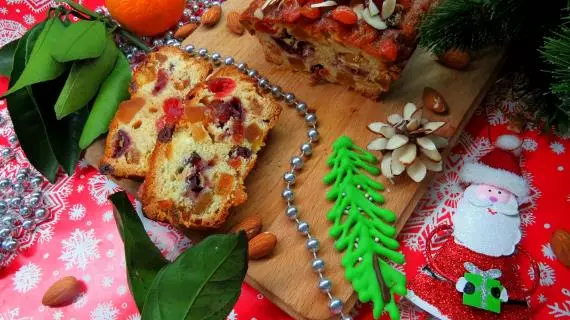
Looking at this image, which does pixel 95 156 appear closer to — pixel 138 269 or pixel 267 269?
pixel 138 269

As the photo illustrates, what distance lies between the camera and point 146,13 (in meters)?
2.39

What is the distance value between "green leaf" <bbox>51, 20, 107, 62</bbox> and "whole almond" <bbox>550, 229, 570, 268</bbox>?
1797 mm

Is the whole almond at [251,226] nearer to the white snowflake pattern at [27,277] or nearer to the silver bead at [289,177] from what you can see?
the silver bead at [289,177]

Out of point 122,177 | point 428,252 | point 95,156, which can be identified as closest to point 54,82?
point 95,156

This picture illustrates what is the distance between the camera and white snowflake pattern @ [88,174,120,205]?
227cm

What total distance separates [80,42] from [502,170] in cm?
165

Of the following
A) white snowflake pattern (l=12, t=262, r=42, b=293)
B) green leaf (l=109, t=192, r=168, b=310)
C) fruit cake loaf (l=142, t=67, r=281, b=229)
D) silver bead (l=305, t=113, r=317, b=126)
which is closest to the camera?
green leaf (l=109, t=192, r=168, b=310)

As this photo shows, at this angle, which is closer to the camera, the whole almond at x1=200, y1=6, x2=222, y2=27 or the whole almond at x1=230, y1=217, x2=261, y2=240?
the whole almond at x1=230, y1=217, x2=261, y2=240

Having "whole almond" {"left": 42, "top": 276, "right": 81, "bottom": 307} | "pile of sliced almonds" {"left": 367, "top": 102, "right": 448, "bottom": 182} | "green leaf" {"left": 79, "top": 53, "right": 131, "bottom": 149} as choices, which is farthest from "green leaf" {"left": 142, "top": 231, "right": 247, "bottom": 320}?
"green leaf" {"left": 79, "top": 53, "right": 131, "bottom": 149}

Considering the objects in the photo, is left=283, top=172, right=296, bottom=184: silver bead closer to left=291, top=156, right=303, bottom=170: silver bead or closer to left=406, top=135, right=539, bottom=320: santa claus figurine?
left=291, top=156, right=303, bottom=170: silver bead

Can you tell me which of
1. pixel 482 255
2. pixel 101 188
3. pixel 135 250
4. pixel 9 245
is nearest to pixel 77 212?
pixel 101 188

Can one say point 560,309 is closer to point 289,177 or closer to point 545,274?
point 545,274

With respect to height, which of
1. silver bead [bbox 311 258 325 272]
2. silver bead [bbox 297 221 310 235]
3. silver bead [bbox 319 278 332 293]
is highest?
silver bead [bbox 297 221 310 235]

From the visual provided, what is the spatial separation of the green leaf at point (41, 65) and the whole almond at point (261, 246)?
1011mm
